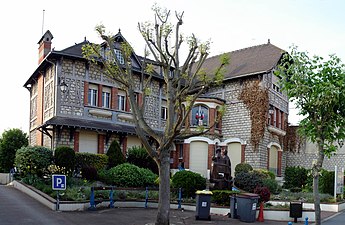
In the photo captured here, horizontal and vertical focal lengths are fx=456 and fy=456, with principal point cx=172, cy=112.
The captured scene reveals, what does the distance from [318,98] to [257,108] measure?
63.8ft

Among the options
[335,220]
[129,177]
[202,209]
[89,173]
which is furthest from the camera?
[129,177]

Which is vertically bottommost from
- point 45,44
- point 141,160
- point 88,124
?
point 141,160

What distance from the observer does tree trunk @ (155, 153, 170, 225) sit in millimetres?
13812

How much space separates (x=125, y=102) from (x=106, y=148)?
11.8 ft

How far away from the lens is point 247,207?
16.7m

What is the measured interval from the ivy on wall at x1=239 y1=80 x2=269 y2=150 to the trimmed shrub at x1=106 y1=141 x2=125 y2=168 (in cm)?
988

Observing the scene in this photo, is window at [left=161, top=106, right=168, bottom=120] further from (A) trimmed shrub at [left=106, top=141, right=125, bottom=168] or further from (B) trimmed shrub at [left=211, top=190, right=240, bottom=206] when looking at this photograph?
(B) trimmed shrub at [left=211, top=190, right=240, bottom=206]

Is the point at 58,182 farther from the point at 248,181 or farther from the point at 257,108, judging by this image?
the point at 257,108

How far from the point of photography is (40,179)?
21.1 metres

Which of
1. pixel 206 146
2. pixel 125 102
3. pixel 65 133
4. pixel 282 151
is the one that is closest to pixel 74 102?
pixel 65 133

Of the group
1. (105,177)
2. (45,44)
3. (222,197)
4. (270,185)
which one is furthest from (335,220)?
(45,44)

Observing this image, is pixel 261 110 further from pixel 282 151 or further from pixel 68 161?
pixel 68 161

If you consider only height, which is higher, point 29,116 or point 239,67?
point 239,67

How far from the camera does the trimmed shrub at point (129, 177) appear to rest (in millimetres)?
23562
